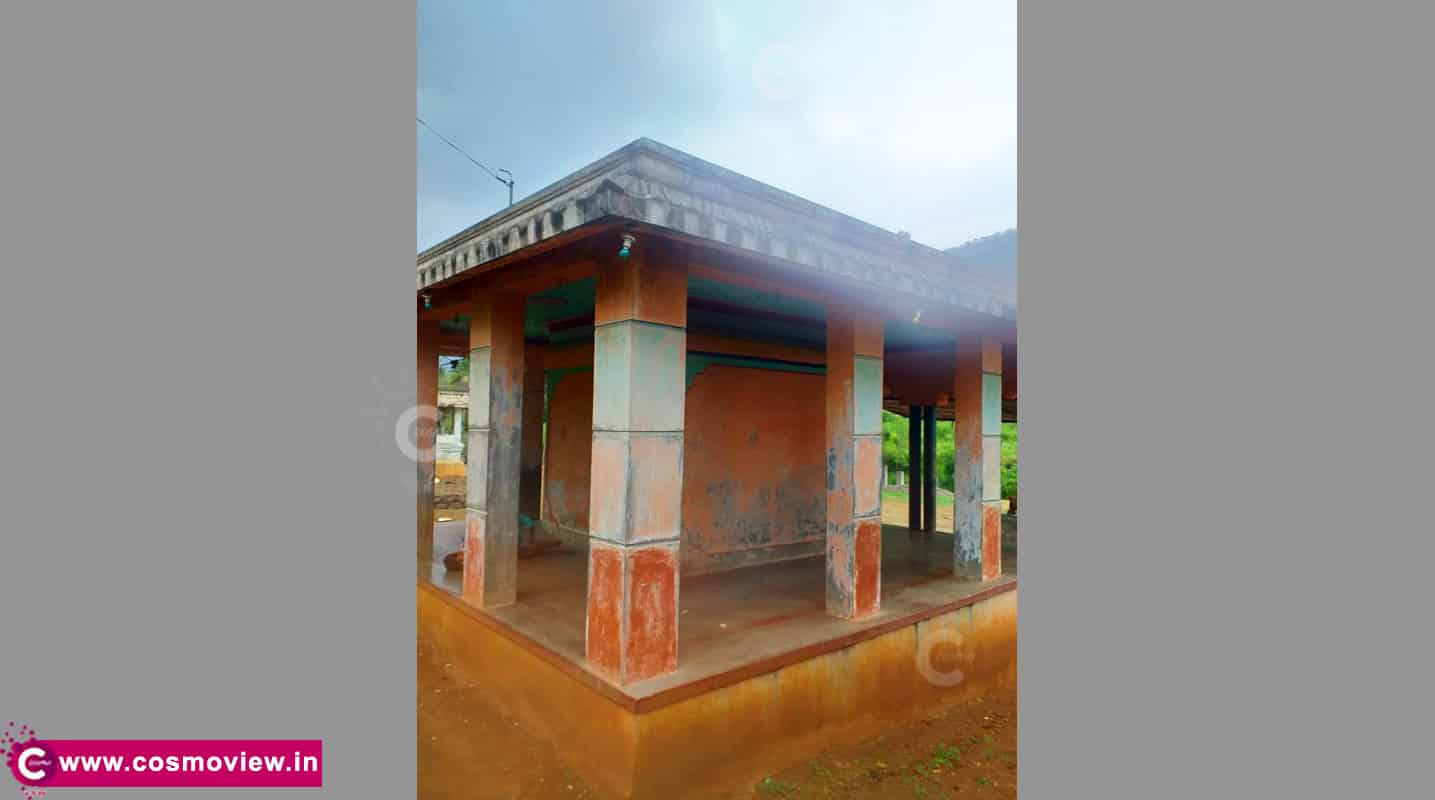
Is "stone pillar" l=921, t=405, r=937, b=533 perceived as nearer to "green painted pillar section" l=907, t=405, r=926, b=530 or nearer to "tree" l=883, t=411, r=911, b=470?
"green painted pillar section" l=907, t=405, r=926, b=530

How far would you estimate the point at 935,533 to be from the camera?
37.3ft

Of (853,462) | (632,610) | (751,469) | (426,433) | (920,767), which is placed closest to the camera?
(632,610)

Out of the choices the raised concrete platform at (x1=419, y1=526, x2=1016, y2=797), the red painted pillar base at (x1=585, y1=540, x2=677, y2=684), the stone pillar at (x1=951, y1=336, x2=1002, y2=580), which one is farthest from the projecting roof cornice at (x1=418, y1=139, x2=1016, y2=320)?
the raised concrete platform at (x1=419, y1=526, x2=1016, y2=797)

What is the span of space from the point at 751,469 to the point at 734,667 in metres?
3.98

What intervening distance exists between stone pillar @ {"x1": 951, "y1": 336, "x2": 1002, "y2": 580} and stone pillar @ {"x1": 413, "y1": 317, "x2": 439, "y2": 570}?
594 centimetres

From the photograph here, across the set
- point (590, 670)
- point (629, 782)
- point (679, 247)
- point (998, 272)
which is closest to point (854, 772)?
point (629, 782)

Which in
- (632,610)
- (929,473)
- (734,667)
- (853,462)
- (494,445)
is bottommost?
(734,667)

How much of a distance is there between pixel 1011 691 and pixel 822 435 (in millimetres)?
3827

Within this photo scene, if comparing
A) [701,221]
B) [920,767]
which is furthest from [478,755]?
[701,221]

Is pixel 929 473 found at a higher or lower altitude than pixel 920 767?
higher

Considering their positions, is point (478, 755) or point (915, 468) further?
point (915, 468)

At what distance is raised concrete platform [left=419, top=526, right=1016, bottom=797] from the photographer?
4305mm

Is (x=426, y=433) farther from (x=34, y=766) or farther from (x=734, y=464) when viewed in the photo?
(x=34, y=766)

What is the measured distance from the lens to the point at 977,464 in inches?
298
